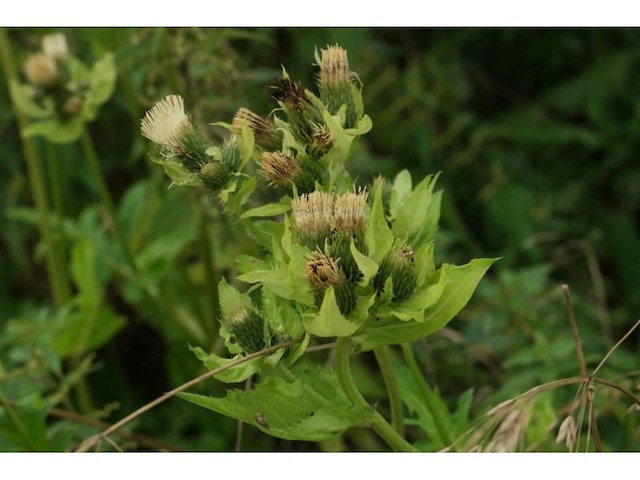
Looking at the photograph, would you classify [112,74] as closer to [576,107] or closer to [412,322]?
[412,322]

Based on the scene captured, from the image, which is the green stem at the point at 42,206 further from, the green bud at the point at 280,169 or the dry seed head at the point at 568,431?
the dry seed head at the point at 568,431

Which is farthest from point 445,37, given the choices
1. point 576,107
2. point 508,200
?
point 508,200

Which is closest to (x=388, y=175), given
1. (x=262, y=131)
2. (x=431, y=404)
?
(x=431, y=404)

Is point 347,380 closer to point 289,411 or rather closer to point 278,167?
point 289,411

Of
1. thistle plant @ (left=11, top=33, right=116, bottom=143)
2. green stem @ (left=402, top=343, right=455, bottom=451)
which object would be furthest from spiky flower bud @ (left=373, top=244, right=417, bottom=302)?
thistle plant @ (left=11, top=33, right=116, bottom=143)

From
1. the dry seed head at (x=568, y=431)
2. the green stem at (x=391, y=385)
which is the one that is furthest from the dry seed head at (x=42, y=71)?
the dry seed head at (x=568, y=431)

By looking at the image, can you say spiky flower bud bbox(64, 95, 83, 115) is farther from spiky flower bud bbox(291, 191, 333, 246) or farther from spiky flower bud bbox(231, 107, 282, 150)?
spiky flower bud bbox(291, 191, 333, 246)

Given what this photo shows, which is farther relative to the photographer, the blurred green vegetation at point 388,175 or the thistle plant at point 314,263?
the blurred green vegetation at point 388,175
